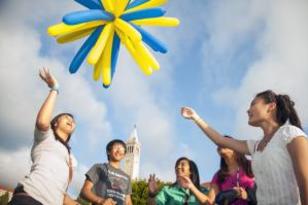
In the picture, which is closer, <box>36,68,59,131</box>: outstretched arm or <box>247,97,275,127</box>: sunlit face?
<box>247,97,275,127</box>: sunlit face

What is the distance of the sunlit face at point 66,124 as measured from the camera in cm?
389

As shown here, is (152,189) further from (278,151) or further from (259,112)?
(278,151)

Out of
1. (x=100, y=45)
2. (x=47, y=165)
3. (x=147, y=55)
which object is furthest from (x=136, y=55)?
(x=47, y=165)

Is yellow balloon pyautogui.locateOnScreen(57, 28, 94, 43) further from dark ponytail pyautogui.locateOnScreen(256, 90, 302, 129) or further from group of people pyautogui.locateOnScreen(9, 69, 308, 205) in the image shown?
dark ponytail pyautogui.locateOnScreen(256, 90, 302, 129)

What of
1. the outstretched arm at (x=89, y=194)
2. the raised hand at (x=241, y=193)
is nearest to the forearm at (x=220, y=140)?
the raised hand at (x=241, y=193)

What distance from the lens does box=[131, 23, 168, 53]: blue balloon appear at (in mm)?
4000

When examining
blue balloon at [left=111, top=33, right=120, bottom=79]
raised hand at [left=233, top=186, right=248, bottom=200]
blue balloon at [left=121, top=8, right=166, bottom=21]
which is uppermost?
blue balloon at [left=121, top=8, right=166, bottom=21]

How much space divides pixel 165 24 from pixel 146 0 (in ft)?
1.15

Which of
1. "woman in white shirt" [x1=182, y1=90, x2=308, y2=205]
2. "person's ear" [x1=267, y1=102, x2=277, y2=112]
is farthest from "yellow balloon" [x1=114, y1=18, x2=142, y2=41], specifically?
"person's ear" [x1=267, y1=102, x2=277, y2=112]

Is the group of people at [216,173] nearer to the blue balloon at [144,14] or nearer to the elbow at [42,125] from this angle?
the elbow at [42,125]

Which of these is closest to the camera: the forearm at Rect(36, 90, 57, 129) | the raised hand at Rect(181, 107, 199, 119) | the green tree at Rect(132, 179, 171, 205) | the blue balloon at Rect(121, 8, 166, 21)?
the forearm at Rect(36, 90, 57, 129)

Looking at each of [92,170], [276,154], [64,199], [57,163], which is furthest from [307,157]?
[92,170]

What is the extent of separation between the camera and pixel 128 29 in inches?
151

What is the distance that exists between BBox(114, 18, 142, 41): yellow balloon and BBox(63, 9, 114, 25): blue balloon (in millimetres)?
92
